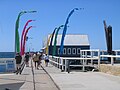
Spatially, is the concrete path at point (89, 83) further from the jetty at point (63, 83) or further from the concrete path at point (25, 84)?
the concrete path at point (25, 84)

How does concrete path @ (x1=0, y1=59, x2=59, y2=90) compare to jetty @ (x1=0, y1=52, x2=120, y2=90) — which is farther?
concrete path @ (x1=0, y1=59, x2=59, y2=90)

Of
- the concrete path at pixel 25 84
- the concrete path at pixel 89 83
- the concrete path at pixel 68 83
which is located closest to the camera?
the concrete path at pixel 89 83

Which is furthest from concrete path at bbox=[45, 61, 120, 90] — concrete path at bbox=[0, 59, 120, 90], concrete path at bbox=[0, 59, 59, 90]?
concrete path at bbox=[0, 59, 59, 90]

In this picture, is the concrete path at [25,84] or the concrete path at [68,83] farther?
the concrete path at [25,84]

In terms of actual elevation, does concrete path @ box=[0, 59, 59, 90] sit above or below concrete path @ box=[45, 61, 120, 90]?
below

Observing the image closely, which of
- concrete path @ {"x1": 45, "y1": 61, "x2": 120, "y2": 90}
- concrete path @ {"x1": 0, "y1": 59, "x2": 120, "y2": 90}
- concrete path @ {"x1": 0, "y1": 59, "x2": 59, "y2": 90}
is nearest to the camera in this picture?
concrete path @ {"x1": 45, "y1": 61, "x2": 120, "y2": 90}

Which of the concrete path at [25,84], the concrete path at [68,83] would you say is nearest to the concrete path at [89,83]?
the concrete path at [68,83]

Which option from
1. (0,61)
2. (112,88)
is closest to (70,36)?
(0,61)

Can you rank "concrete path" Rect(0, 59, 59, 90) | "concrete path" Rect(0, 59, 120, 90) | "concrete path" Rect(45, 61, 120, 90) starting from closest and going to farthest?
"concrete path" Rect(45, 61, 120, 90)
"concrete path" Rect(0, 59, 120, 90)
"concrete path" Rect(0, 59, 59, 90)

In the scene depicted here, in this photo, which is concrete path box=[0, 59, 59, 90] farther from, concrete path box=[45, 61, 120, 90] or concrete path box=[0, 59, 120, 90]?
concrete path box=[45, 61, 120, 90]

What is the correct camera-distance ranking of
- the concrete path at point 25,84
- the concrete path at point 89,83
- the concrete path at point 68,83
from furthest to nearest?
the concrete path at point 25,84, the concrete path at point 68,83, the concrete path at point 89,83

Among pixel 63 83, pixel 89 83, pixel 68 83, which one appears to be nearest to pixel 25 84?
pixel 63 83

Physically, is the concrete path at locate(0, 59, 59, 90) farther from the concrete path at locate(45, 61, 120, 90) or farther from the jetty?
the concrete path at locate(45, 61, 120, 90)

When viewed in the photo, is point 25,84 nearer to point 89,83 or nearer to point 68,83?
point 68,83
